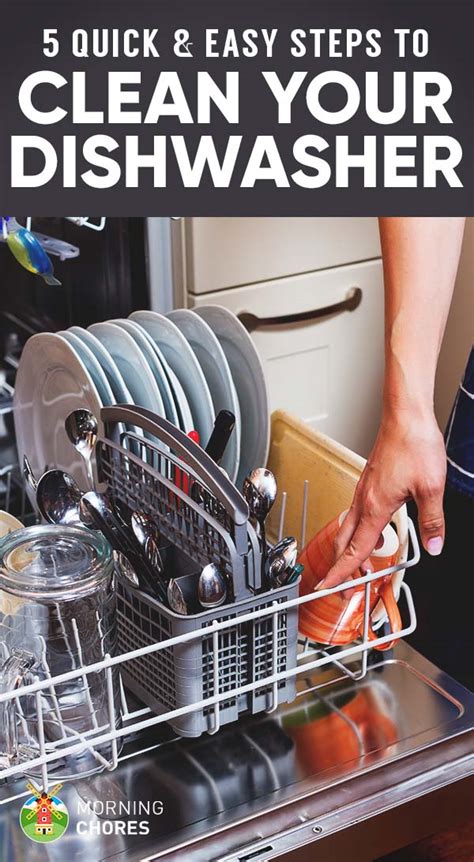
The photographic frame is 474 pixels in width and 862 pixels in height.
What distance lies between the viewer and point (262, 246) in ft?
5.32

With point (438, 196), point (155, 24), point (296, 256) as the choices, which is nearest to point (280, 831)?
point (438, 196)

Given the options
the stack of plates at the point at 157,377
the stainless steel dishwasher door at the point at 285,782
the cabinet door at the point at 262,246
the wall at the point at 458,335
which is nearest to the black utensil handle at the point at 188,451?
the stack of plates at the point at 157,377

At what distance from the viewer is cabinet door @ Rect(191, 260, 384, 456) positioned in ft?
5.43

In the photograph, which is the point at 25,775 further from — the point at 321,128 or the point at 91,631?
the point at 321,128

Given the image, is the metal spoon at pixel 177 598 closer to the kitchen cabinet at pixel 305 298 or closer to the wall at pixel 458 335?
the kitchen cabinet at pixel 305 298

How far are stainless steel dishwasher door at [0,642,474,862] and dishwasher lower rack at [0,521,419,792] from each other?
0.12ft

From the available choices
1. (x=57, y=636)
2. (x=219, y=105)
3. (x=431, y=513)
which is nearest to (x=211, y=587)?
(x=57, y=636)

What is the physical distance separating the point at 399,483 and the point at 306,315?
0.76 metres

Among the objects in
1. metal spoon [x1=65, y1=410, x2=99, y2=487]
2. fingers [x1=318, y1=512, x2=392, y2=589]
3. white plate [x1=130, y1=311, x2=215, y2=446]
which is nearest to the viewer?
fingers [x1=318, y1=512, x2=392, y2=589]

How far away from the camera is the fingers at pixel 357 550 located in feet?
3.04

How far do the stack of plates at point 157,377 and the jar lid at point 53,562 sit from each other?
23 cm

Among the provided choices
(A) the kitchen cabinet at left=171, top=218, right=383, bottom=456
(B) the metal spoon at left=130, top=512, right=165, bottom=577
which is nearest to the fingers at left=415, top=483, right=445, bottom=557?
(B) the metal spoon at left=130, top=512, right=165, bottom=577

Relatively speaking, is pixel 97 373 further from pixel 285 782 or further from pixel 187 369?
pixel 285 782

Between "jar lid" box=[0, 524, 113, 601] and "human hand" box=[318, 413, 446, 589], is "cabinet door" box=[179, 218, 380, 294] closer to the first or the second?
"human hand" box=[318, 413, 446, 589]
